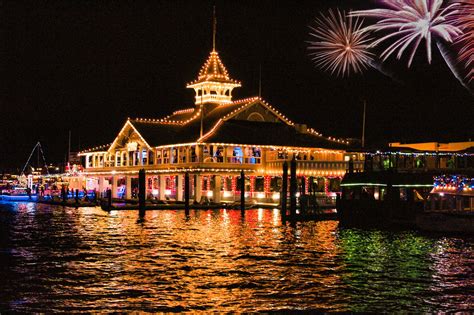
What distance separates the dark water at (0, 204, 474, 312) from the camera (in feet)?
66.9

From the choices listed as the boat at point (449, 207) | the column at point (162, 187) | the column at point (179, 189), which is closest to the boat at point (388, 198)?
the boat at point (449, 207)

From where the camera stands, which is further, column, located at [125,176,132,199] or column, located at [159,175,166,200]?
column, located at [125,176,132,199]

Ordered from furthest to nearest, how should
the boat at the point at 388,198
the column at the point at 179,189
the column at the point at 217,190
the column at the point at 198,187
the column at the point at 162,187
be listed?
1. the column at the point at 162,187
2. the column at the point at 179,189
3. the column at the point at 198,187
4. the column at the point at 217,190
5. the boat at the point at 388,198

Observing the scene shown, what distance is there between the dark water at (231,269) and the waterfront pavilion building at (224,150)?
23.4m

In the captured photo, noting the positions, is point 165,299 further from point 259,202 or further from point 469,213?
point 259,202

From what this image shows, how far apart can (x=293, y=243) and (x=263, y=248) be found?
101 inches

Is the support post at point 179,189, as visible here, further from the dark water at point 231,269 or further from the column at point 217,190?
the dark water at point 231,269

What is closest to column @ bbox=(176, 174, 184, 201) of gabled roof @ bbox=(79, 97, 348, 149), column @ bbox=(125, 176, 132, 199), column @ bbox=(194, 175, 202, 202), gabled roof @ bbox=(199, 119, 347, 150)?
column @ bbox=(194, 175, 202, 202)

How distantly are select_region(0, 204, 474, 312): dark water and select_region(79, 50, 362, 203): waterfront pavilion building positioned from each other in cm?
2342

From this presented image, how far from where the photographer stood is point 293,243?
116 feet

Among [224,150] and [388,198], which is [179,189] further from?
[388,198]

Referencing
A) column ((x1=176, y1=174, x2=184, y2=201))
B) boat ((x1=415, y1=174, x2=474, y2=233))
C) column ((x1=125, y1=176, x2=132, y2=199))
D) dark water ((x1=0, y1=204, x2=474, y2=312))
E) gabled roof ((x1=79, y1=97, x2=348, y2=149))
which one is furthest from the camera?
column ((x1=125, y1=176, x2=132, y2=199))

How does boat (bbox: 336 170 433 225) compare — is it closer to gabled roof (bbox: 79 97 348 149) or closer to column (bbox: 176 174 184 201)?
gabled roof (bbox: 79 97 348 149)

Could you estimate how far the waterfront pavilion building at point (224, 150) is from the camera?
67250 millimetres
